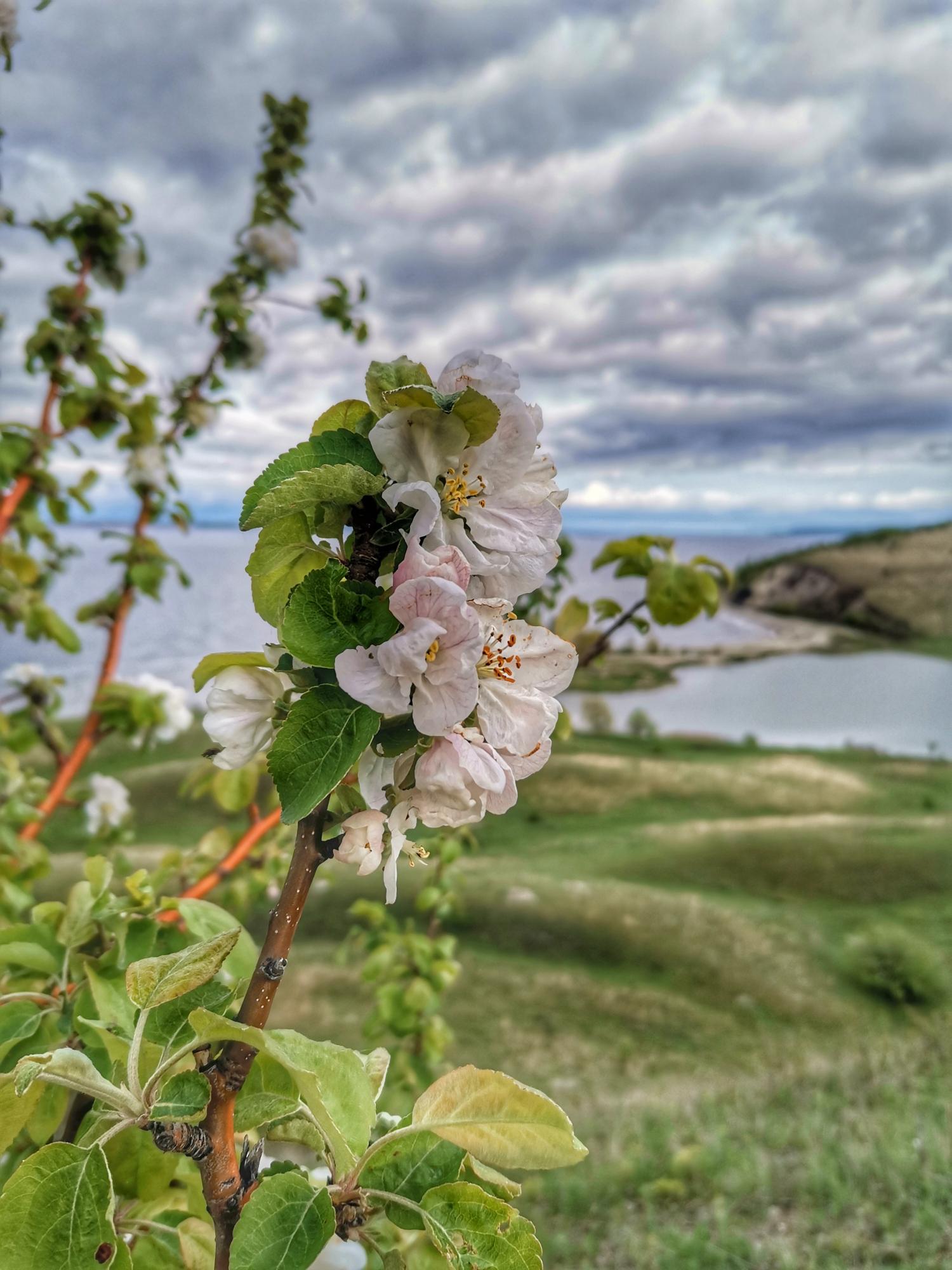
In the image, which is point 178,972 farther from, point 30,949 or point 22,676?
point 22,676

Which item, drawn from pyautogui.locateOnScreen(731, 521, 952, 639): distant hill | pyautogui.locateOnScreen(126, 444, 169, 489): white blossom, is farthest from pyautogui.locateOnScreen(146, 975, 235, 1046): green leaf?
pyautogui.locateOnScreen(731, 521, 952, 639): distant hill

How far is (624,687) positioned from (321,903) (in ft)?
11.7

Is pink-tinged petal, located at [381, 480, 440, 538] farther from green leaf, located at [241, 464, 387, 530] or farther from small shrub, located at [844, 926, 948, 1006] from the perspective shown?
small shrub, located at [844, 926, 948, 1006]

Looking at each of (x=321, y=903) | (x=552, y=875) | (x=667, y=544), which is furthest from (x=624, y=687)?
(x=667, y=544)

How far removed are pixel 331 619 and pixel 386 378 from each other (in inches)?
5.0

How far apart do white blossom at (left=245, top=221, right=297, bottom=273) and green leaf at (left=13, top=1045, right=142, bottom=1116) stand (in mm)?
1497

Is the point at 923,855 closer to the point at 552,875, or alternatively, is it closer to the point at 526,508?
the point at 552,875

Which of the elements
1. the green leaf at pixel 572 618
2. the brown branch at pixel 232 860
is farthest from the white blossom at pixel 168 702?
the green leaf at pixel 572 618

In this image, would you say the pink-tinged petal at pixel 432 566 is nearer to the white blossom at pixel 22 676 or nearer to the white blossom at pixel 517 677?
the white blossom at pixel 517 677

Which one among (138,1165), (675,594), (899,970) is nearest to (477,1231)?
(138,1165)

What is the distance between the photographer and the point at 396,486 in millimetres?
351

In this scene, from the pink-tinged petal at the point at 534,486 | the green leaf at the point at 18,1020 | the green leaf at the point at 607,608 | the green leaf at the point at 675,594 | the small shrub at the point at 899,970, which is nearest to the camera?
the pink-tinged petal at the point at 534,486

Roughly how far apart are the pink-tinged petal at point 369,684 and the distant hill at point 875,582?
6.96 m

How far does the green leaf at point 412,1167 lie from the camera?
1.28 ft
